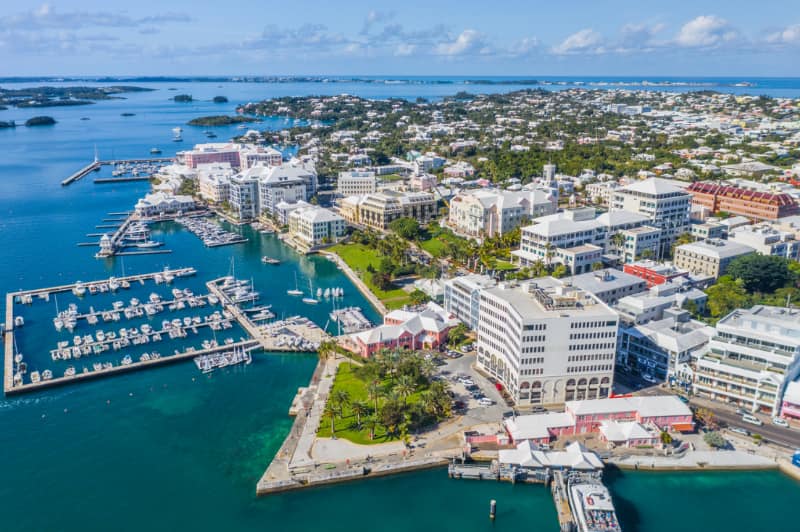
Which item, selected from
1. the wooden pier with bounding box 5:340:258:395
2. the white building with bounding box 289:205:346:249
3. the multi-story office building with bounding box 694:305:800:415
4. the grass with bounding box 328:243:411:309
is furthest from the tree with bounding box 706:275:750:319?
the white building with bounding box 289:205:346:249

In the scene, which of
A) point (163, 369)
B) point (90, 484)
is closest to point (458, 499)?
point (90, 484)

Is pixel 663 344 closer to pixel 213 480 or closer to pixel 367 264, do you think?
pixel 213 480

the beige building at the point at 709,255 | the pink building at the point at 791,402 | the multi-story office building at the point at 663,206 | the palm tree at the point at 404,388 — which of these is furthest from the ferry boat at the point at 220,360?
the multi-story office building at the point at 663,206

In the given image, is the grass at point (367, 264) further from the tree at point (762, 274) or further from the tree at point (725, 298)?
the tree at point (762, 274)

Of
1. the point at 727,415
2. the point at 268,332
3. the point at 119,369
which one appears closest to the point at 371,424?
the point at 268,332

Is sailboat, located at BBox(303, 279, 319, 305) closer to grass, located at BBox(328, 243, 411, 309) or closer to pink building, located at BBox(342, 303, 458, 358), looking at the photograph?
grass, located at BBox(328, 243, 411, 309)
